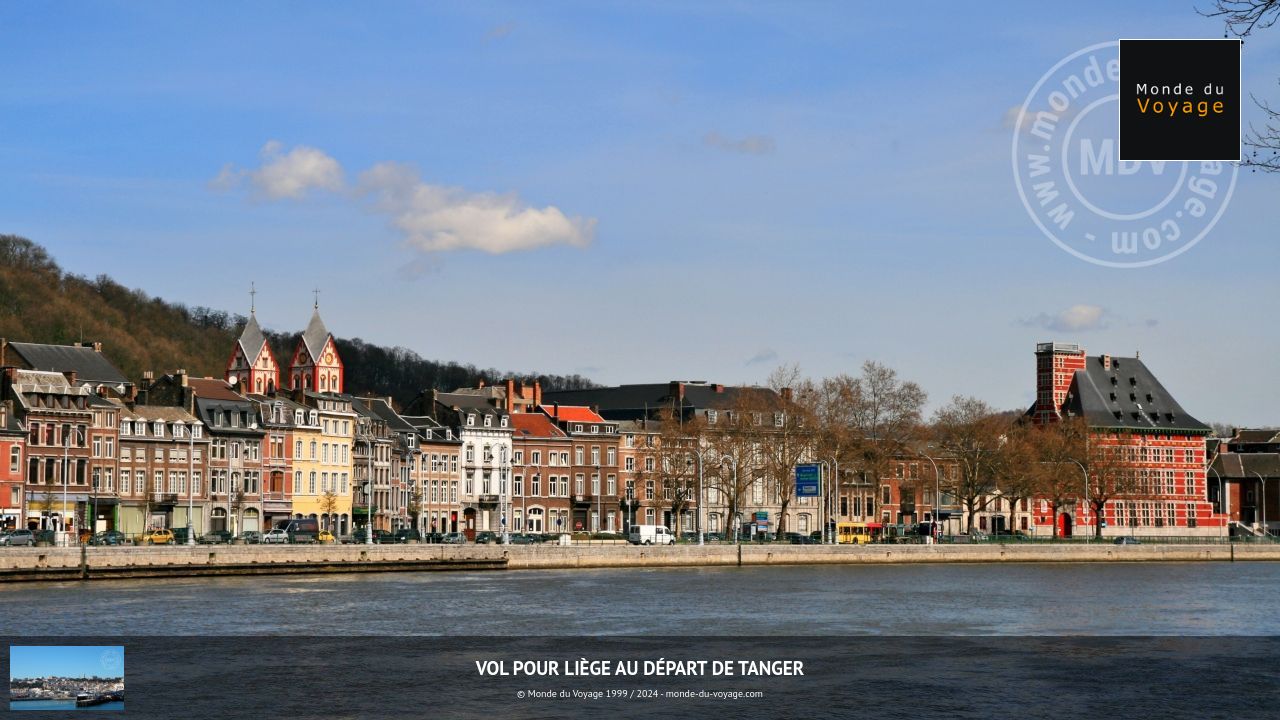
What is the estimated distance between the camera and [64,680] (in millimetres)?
43188

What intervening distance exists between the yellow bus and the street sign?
6.07 metres

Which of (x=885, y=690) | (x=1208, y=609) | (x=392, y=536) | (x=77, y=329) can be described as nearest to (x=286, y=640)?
(x=885, y=690)

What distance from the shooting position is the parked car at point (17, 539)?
84.9 metres

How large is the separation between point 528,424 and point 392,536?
35312 millimetres

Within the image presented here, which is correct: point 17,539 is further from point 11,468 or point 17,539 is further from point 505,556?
point 505,556

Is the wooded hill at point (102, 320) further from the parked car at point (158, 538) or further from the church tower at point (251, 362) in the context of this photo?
the parked car at point (158, 538)

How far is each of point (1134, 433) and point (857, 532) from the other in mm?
40338

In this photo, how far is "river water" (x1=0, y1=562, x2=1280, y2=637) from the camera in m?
61.4

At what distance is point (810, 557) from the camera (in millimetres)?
113562

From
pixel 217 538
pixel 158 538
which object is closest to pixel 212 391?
pixel 217 538

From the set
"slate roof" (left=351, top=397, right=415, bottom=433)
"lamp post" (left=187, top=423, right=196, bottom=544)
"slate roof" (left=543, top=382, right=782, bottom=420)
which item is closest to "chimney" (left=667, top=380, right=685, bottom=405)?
"slate roof" (left=543, top=382, right=782, bottom=420)

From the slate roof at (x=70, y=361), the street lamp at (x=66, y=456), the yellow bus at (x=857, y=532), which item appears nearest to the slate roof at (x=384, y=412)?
the slate roof at (x=70, y=361)

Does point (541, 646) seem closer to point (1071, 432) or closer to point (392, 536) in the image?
point (392, 536)

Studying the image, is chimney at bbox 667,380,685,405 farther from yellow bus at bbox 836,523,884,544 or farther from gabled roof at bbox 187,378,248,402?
gabled roof at bbox 187,378,248,402
